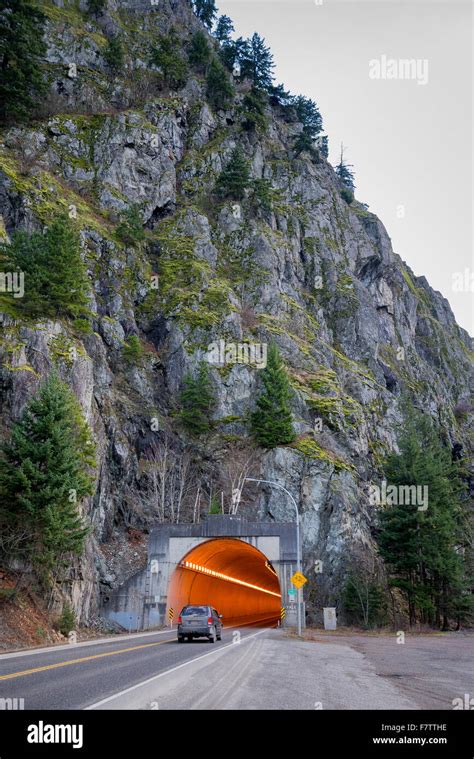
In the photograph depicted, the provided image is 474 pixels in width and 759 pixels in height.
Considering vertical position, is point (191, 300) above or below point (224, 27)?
below

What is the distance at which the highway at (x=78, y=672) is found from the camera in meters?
9.09

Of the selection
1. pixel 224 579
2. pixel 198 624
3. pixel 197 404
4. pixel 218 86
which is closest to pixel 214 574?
pixel 224 579

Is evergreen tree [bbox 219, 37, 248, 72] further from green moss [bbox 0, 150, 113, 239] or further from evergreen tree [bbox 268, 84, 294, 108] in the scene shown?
green moss [bbox 0, 150, 113, 239]

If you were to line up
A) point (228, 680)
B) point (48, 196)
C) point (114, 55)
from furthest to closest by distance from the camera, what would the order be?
point (114, 55)
point (48, 196)
point (228, 680)

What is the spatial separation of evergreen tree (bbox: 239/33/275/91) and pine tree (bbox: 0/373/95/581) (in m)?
83.1

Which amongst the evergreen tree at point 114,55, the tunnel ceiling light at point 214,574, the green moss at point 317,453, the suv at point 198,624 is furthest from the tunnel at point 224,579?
the evergreen tree at point 114,55

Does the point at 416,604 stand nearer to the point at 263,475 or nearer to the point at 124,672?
the point at 263,475

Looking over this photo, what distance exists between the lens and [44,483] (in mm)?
23781

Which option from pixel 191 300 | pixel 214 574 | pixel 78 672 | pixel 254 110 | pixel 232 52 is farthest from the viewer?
pixel 232 52

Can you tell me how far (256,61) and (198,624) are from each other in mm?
92727

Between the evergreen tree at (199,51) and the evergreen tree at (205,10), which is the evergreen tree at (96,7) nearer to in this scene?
the evergreen tree at (199,51)

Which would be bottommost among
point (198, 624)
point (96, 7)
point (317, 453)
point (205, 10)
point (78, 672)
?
point (198, 624)

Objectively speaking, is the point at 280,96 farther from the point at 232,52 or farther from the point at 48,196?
the point at 48,196

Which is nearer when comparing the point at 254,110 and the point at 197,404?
the point at 197,404
